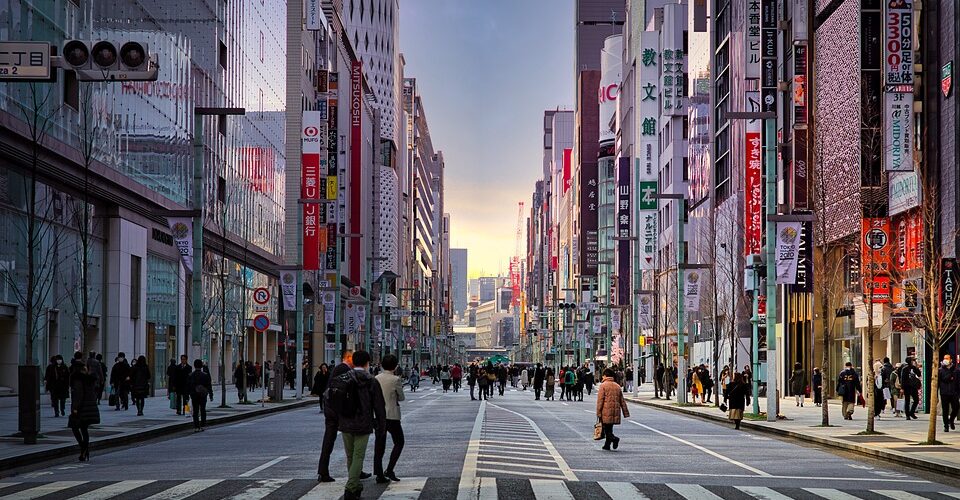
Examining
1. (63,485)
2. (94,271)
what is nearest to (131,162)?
(94,271)

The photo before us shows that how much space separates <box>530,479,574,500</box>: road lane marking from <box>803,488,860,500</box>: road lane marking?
128 inches

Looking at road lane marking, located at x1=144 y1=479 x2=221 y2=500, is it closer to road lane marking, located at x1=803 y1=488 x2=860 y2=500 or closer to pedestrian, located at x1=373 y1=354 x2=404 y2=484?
pedestrian, located at x1=373 y1=354 x2=404 y2=484

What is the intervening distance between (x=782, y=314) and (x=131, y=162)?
1276 inches

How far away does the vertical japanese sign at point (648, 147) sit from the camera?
104 m

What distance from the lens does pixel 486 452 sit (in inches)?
933

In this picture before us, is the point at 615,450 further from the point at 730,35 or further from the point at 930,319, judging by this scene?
the point at 730,35

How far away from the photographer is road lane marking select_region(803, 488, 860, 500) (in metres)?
16.6

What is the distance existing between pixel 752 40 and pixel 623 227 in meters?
57.9

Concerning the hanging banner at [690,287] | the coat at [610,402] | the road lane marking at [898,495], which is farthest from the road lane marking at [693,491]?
the hanging banner at [690,287]

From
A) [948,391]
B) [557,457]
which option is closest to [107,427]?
[557,457]

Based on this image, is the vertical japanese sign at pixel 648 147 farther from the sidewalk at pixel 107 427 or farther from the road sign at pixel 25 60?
the road sign at pixel 25 60

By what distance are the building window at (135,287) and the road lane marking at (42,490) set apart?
1404 inches

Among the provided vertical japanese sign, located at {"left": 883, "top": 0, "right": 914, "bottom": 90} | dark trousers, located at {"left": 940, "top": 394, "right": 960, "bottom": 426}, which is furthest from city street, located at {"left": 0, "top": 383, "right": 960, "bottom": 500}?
vertical japanese sign, located at {"left": 883, "top": 0, "right": 914, "bottom": 90}

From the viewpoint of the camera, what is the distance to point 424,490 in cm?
1647
